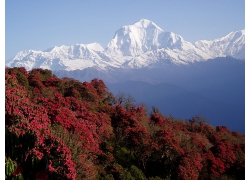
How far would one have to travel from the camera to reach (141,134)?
20297mm

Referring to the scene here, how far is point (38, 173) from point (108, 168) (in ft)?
25.5

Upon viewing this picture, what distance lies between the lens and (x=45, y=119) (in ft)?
42.5

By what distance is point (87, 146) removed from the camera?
46.8ft

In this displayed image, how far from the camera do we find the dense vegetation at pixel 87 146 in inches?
427

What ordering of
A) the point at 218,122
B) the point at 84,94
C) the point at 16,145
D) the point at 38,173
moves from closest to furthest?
1. the point at 38,173
2. the point at 16,145
3. the point at 84,94
4. the point at 218,122

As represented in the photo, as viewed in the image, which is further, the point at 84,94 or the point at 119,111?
the point at 84,94

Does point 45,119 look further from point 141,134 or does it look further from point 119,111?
point 119,111

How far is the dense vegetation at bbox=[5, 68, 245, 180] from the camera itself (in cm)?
1084

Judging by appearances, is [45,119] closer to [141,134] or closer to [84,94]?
[141,134]
